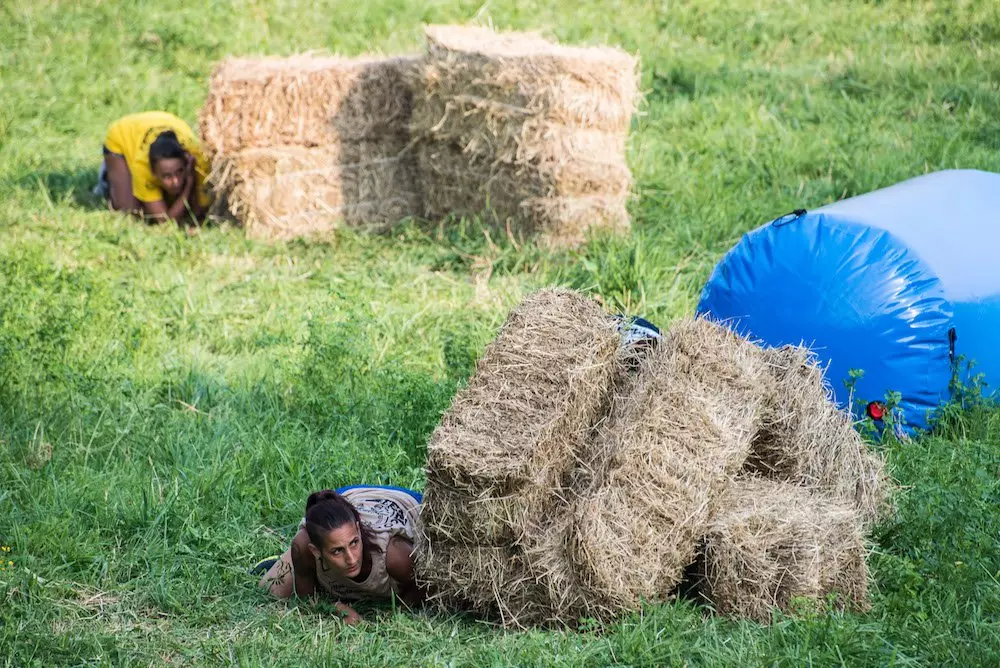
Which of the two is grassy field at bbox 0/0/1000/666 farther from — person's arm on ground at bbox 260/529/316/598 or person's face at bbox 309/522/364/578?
person's face at bbox 309/522/364/578

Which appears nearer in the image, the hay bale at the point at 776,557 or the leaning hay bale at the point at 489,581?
the hay bale at the point at 776,557

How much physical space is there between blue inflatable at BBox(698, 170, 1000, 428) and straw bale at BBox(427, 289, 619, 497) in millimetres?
1541

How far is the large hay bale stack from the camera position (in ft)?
30.4

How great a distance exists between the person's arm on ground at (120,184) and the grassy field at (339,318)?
14.2 inches

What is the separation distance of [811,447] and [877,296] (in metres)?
Result: 1.52

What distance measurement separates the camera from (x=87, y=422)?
6547 mm

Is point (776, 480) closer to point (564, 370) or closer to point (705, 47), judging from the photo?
point (564, 370)

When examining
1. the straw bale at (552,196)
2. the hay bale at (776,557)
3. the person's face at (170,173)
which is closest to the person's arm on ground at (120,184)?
the person's face at (170,173)

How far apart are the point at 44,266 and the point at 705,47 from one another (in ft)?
26.6

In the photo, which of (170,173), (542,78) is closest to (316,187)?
(170,173)

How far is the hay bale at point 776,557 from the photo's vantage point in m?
4.46

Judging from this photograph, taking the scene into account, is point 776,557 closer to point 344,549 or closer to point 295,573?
point 344,549

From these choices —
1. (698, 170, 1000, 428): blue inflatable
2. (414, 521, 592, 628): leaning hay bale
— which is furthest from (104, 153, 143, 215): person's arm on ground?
(414, 521, 592, 628): leaning hay bale

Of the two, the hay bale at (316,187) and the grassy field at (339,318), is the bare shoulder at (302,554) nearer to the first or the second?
the grassy field at (339,318)
